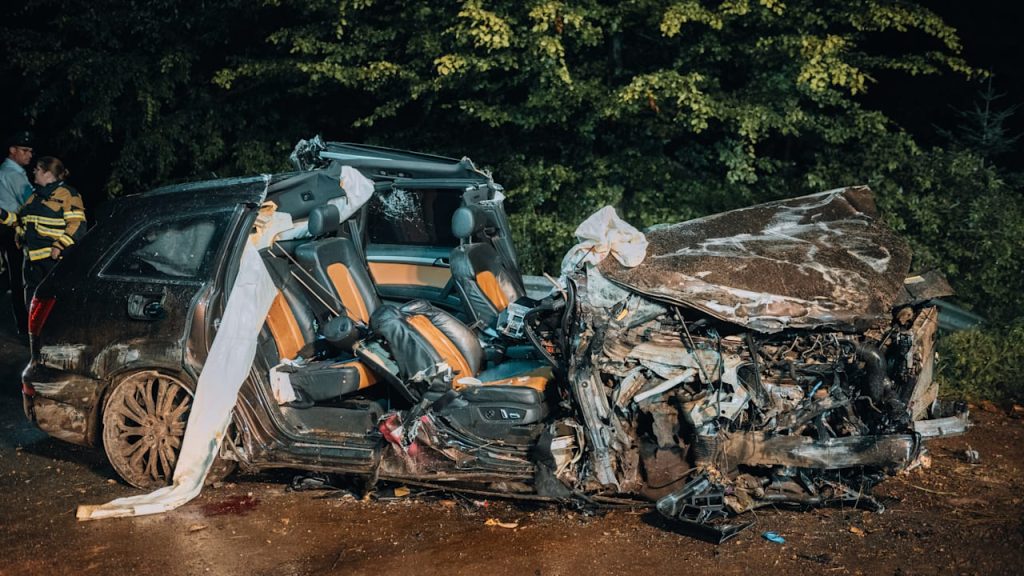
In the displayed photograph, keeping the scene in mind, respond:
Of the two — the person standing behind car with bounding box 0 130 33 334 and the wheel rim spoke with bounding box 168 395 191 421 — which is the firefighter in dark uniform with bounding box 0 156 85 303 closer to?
the person standing behind car with bounding box 0 130 33 334

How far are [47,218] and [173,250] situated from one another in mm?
3478

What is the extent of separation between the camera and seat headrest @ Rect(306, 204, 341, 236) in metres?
5.96

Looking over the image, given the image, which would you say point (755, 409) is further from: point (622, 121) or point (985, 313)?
point (622, 121)

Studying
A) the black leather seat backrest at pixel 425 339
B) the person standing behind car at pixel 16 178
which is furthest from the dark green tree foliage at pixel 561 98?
the black leather seat backrest at pixel 425 339

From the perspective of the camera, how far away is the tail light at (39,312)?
5980mm

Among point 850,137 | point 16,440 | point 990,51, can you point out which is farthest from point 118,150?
point 990,51

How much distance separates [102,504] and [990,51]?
35.7 ft

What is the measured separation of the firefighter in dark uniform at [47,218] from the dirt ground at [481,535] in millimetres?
3181

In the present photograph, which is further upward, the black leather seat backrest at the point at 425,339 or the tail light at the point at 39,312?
the tail light at the point at 39,312

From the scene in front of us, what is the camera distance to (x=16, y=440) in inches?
276

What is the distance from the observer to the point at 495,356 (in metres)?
6.29

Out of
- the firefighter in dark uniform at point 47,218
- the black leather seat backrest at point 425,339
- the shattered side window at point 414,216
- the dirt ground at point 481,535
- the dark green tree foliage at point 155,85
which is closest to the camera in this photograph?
the dirt ground at point 481,535

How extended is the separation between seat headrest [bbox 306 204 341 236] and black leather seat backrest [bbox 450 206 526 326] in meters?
0.86

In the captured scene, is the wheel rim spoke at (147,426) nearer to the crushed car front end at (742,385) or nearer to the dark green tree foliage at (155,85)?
the crushed car front end at (742,385)
